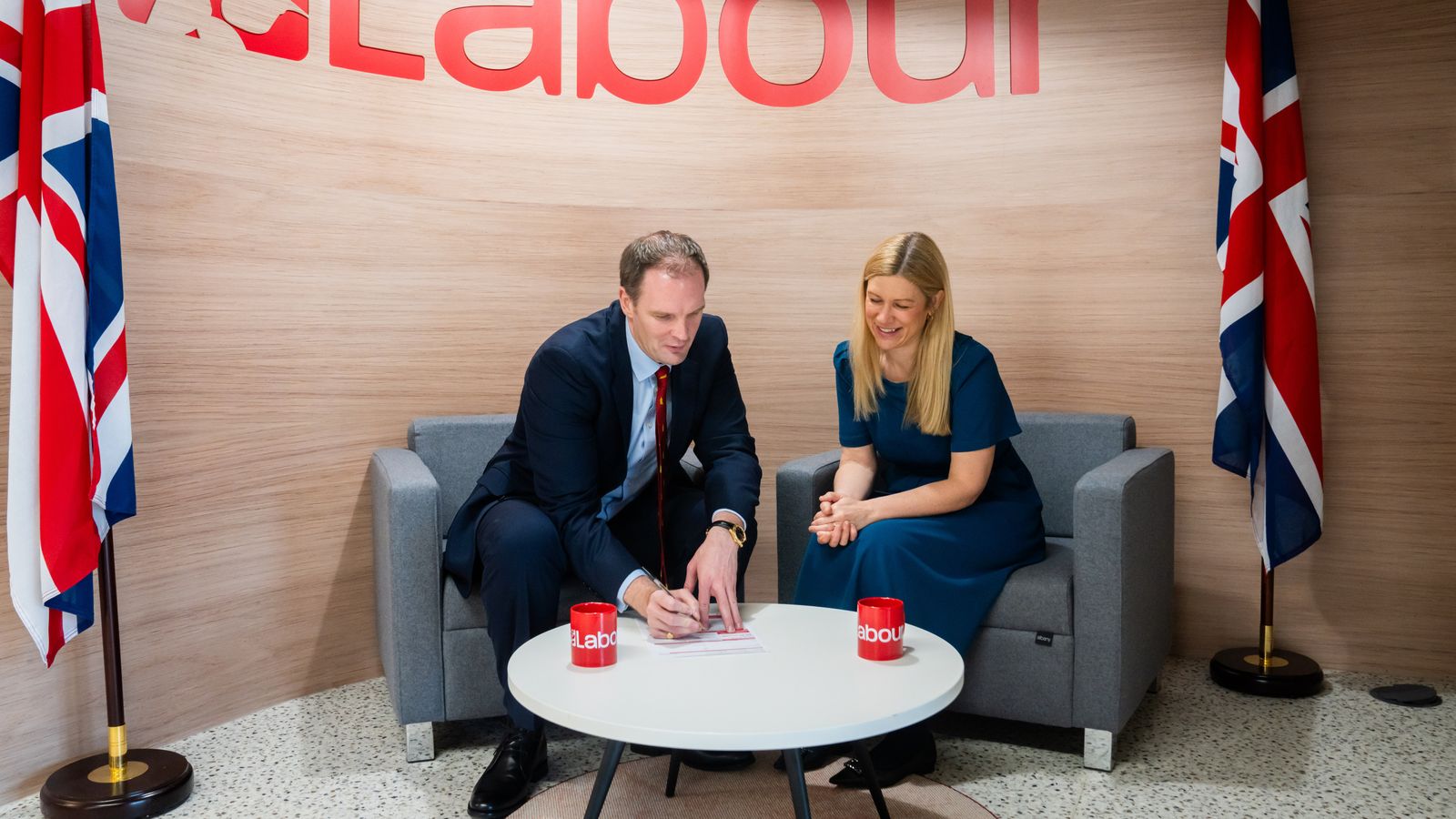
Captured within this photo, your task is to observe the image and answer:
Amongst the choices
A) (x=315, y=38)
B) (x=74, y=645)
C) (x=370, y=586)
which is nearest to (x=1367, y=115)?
(x=315, y=38)

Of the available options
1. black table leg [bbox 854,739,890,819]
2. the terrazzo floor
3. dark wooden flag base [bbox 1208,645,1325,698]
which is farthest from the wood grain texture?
black table leg [bbox 854,739,890,819]

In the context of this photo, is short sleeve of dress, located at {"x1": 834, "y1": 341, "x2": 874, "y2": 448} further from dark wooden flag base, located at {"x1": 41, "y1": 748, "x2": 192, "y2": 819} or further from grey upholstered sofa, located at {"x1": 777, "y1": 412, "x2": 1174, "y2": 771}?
dark wooden flag base, located at {"x1": 41, "y1": 748, "x2": 192, "y2": 819}

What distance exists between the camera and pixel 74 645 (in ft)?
7.99

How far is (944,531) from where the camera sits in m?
2.46

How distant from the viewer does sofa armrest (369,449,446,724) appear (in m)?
2.36

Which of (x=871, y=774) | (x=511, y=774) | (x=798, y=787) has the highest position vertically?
(x=798, y=787)

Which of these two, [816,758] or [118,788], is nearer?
[118,788]

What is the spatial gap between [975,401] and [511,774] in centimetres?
133

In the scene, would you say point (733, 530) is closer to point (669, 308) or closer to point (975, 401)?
point (669, 308)

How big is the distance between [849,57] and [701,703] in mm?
2463

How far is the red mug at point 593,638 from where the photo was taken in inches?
66.9

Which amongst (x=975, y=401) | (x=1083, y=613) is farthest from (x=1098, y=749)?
(x=975, y=401)

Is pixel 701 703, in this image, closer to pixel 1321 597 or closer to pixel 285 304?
pixel 285 304

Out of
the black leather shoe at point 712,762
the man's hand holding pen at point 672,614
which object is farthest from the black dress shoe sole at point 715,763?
the man's hand holding pen at point 672,614
